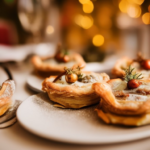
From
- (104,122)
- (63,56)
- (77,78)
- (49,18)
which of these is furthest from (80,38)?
(104,122)

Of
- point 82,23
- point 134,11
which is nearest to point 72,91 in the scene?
point 134,11

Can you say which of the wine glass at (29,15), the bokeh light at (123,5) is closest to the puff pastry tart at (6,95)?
the wine glass at (29,15)

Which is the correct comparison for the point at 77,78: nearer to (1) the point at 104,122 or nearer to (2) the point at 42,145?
(1) the point at 104,122

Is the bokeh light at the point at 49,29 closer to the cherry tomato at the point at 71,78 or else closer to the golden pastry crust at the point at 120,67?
the golden pastry crust at the point at 120,67

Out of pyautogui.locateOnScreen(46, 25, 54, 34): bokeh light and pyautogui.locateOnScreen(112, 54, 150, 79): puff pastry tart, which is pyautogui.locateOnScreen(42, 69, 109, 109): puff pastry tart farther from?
pyautogui.locateOnScreen(46, 25, 54, 34): bokeh light

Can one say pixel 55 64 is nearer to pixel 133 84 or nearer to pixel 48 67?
pixel 48 67

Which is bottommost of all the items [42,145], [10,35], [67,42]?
[67,42]

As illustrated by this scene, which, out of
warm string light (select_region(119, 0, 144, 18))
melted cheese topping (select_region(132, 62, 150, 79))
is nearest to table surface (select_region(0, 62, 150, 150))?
melted cheese topping (select_region(132, 62, 150, 79))
